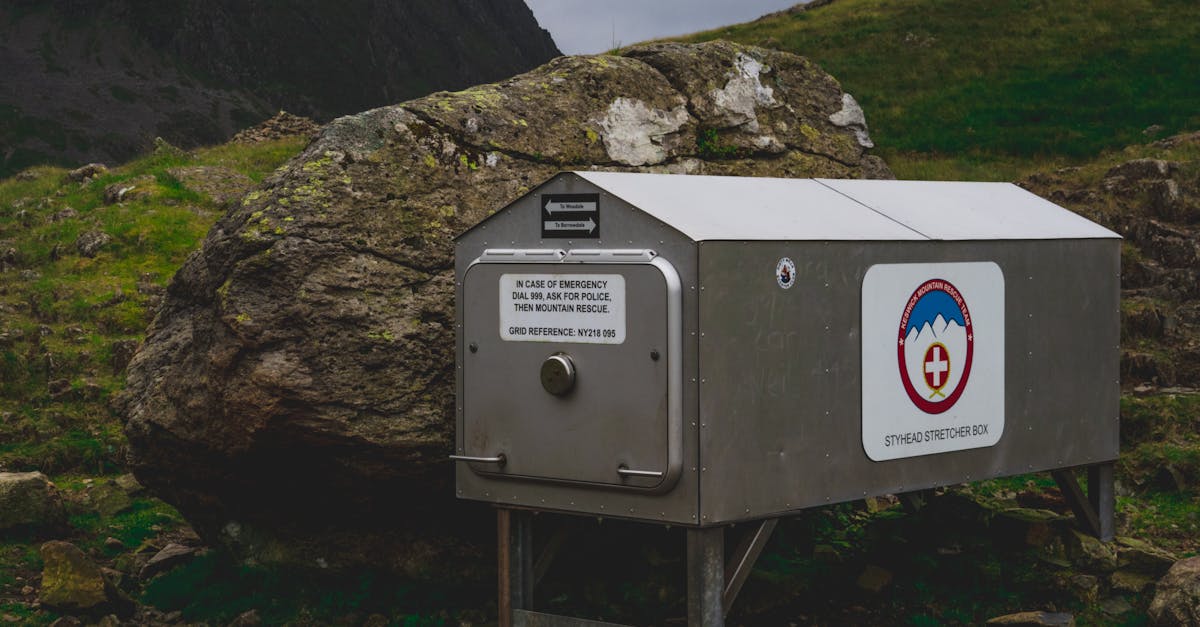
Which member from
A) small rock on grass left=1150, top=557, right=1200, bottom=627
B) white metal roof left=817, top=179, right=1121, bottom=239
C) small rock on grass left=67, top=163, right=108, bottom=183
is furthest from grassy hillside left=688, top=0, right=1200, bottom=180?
small rock on grass left=1150, top=557, right=1200, bottom=627

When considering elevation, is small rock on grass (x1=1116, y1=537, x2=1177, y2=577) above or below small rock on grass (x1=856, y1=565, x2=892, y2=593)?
above

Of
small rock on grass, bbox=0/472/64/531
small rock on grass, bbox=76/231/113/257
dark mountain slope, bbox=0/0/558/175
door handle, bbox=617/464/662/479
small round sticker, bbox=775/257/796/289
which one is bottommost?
small rock on grass, bbox=0/472/64/531

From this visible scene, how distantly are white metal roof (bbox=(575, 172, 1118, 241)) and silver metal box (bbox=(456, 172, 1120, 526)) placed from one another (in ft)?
0.07

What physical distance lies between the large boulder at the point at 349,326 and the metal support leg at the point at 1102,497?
11.2 feet

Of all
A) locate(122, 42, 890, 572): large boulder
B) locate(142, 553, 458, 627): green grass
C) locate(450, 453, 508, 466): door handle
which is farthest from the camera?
locate(142, 553, 458, 627): green grass

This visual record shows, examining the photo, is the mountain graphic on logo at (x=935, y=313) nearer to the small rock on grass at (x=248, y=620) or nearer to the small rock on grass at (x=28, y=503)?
the small rock on grass at (x=248, y=620)

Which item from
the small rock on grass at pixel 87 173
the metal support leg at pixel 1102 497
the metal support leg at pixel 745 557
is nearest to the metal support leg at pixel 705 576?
the metal support leg at pixel 745 557

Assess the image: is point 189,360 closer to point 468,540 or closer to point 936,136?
point 468,540

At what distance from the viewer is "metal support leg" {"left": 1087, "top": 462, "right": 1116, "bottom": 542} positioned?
8.48 metres

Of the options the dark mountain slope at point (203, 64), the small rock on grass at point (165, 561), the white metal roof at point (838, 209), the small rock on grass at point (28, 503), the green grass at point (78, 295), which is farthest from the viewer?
the dark mountain slope at point (203, 64)

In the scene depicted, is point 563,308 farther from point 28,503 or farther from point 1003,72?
point 1003,72

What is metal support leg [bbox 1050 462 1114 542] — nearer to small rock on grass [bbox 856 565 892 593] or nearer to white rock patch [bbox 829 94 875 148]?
small rock on grass [bbox 856 565 892 593]

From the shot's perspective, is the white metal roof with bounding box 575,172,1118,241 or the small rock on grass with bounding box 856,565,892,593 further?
the small rock on grass with bounding box 856,565,892,593

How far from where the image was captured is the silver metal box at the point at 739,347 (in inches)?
241
